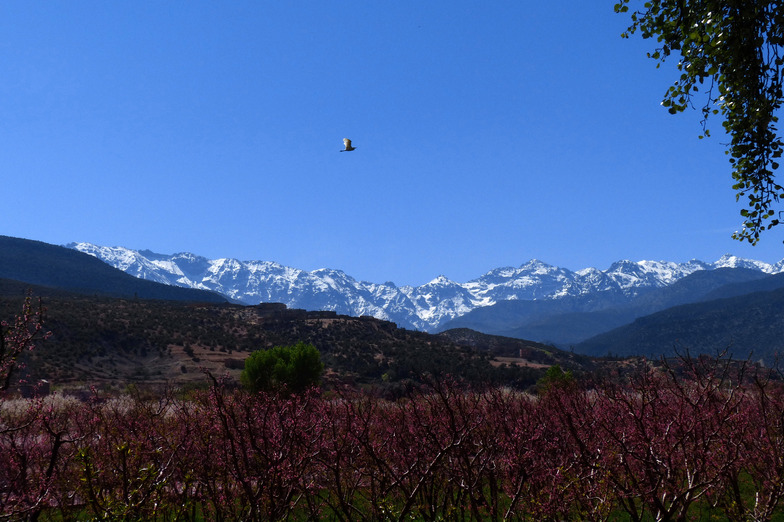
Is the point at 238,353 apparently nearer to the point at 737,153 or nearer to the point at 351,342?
the point at 351,342

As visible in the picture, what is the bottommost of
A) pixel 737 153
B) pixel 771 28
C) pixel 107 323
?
pixel 107 323

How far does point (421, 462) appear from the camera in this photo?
377 inches

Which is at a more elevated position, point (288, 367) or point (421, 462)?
point (421, 462)

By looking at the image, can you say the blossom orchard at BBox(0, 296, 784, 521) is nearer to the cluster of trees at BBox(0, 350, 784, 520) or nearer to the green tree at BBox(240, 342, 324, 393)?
the cluster of trees at BBox(0, 350, 784, 520)

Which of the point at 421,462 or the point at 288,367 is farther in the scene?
the point at 288,367

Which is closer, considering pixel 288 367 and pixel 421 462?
pixel 421 462

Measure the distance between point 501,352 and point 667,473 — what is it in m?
93.4

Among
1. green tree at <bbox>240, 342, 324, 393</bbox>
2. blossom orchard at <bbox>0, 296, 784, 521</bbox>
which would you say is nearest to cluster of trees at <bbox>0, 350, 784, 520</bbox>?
blossom orchard at <bbox>0, 296, 784, 521</bbox>

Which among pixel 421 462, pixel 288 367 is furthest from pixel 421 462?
pixel 288 367

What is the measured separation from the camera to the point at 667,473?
5.86 meters

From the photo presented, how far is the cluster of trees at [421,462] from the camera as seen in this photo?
581cm

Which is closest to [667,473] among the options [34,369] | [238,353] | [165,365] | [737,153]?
[737,153]

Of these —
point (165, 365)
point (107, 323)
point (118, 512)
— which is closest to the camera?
point (118, 512)

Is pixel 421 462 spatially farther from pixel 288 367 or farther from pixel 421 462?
pixel 288 367
